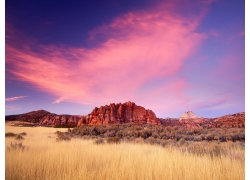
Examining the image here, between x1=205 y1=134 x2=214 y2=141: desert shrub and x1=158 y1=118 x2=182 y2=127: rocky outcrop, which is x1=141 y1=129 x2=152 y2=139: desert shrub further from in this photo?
x1=205 y1=134 x2=214 y2=141: desert shrub

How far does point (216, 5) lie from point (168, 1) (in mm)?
1224

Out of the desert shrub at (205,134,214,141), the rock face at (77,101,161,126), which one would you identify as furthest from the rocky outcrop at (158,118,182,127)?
the desert shrub at (205,134,214,141)

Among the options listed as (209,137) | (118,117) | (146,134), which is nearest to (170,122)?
(146,134)

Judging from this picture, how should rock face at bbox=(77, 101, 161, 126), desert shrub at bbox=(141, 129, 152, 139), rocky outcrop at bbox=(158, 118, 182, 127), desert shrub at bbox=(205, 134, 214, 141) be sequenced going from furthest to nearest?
1. rock face at bbox=(77, 101, 161, 126)
2. rocky outcrop at bbox=(158, 118, 182, 127)
3. desert shrub at bbox=(141, 129, 152, 139)
4. desert shrub at bbox=(205, 134, 214, 141)

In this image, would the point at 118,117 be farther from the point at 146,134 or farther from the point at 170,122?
the point at 146,134

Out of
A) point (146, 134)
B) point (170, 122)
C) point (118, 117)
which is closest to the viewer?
point (146, 134)

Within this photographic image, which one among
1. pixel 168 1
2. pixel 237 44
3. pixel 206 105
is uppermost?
pixel 168 1

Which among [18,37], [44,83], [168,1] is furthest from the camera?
[44,83]

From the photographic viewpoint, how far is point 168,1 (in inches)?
219

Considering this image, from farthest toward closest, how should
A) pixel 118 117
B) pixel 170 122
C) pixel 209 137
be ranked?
pixel 118 117 < pixel 170 122 < pixel 209 137

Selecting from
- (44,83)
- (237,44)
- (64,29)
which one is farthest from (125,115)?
(237,44)
